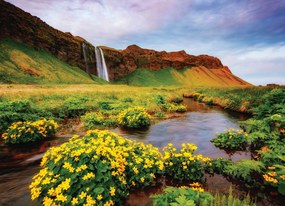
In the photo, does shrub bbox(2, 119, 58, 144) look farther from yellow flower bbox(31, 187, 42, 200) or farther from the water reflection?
yellow flower bbox(31, 187, 42, 200)

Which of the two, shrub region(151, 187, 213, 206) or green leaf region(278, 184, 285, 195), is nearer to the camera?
shrub region(151, 187, 213, 206)

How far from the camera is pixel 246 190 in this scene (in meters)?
5.67

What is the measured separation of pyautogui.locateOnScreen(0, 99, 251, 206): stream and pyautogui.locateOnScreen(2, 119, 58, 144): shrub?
319mm

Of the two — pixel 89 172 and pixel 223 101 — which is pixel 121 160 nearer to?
pixel 89 172

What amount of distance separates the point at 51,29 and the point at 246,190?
78.1 m

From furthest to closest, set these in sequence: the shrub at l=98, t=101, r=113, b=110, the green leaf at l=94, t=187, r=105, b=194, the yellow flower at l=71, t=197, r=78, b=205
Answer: the shrub at l=98, t=101, r=113, b=110 < the green leaf at l=94, t=187, r=105, b=194 < the yellow flower at l=71, t=197, r=78, b=205

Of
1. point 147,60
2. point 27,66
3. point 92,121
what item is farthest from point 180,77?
point 92,121

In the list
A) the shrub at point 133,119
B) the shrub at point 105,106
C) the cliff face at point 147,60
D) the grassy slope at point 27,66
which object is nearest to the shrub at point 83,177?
the shrub at point 133,119

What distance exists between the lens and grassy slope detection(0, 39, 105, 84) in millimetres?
41938

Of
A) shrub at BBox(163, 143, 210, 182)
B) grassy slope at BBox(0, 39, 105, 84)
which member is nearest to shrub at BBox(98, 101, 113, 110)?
shrub at BBox(163, 143, 210, 182)

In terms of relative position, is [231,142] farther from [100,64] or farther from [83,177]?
[100,64]

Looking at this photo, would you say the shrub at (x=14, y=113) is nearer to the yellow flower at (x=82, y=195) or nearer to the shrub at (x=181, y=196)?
the yellow flower at (x=82, y=195)

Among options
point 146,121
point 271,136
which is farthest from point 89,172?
point 146,121

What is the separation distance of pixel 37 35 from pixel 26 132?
65416 mm
